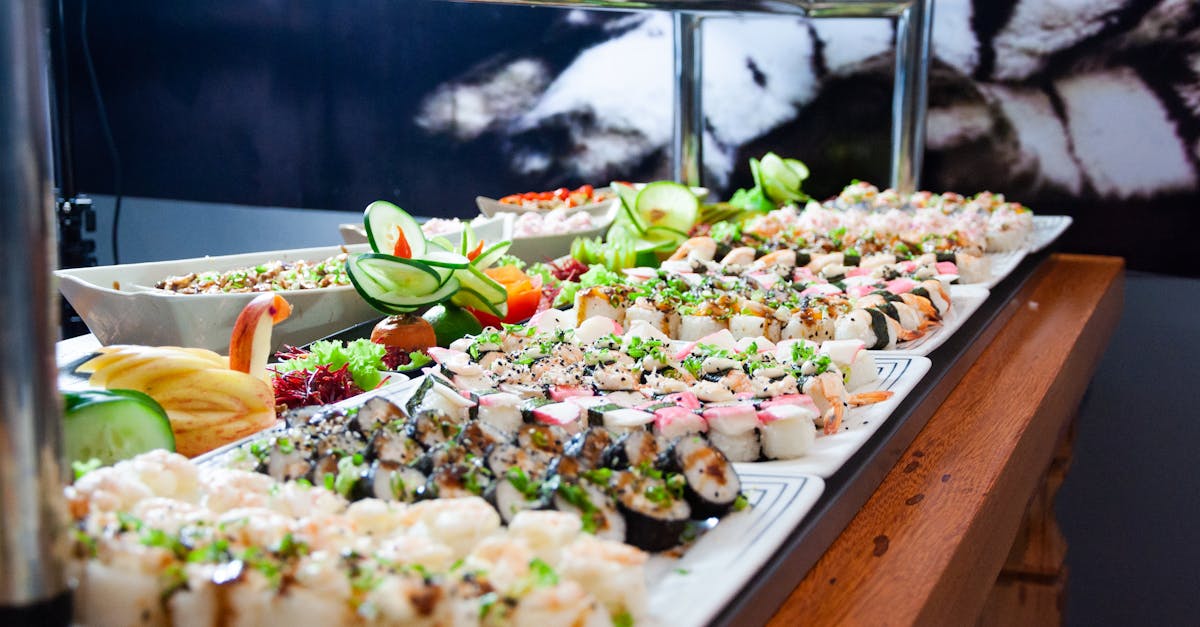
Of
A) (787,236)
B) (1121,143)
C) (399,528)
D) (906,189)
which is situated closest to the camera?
(399,528)

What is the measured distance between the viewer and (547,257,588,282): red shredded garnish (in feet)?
8.78

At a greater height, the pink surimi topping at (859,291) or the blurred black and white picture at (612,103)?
the blurred black and white picture at (612,103)

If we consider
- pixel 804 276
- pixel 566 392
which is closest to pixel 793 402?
pixel 566 392

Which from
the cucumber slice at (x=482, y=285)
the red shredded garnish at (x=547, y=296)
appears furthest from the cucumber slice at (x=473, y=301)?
the red shredded garnish at (x=547, y=296)

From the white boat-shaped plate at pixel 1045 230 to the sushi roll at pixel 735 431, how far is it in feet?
6.75

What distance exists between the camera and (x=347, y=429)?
1.24 meters

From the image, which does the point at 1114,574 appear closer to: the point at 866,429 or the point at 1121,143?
the point at 1121,143

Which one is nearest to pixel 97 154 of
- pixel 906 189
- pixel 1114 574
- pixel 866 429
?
pixel 906 189

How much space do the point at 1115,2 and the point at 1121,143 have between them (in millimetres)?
506

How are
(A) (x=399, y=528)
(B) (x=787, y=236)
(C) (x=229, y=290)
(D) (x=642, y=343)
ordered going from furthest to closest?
1. (B) (x=787, y=236)
2. (C) (x=229, y=290)
3. (D) (x=642, y=343)
4. (A) (x=399, y=528)

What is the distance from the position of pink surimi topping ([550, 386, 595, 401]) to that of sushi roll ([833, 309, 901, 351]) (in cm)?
67

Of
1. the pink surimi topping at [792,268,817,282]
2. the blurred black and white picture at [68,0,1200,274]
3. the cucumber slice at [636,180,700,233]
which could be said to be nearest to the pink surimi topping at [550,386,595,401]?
the pink surimi topping at [792,268,817,282]

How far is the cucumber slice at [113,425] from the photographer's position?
1152 mm

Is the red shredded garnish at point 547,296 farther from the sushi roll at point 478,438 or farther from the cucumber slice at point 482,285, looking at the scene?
the sushi roll at point 478,438
